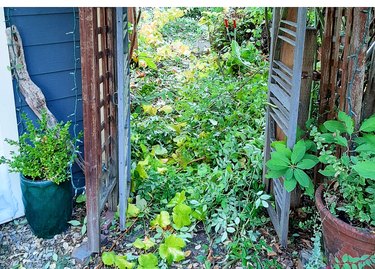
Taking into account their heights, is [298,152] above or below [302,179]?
above

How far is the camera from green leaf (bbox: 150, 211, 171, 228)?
8.36 ft

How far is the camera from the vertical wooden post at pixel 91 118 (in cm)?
194

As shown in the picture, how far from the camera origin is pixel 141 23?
22.4ft

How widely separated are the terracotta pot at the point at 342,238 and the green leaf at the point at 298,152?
213 mm

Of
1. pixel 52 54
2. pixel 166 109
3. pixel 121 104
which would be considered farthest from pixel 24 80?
pixel 166 109

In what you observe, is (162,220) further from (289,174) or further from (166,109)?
(166,109)

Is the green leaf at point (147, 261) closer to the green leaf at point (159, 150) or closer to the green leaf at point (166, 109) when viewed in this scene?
the green leaf at point (159, 150)

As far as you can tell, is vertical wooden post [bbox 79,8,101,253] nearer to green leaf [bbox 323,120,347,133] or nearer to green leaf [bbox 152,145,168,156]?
green leaf [bbox 323,120,347,133]

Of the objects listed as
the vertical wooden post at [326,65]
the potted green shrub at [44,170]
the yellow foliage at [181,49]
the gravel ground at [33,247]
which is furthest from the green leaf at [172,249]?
the yellow foliage at [181,49]

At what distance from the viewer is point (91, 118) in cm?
210

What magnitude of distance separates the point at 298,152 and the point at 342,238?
439 mm

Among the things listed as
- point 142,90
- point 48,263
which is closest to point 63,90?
point 48,263

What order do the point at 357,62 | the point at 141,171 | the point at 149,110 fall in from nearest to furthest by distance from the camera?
the point at 357,62 < the point at 141,171 < the point at 149,110
